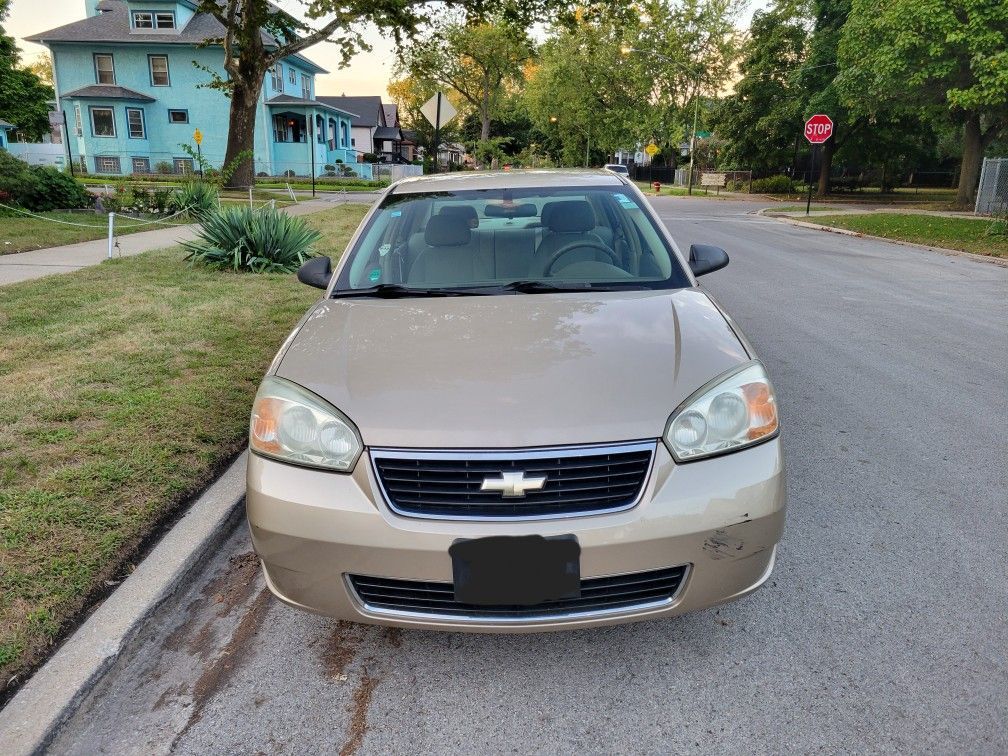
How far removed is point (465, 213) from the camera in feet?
12.4

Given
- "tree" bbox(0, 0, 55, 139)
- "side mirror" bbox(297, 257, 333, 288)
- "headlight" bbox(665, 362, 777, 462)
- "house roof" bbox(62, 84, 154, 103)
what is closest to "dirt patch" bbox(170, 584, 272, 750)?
"side mirror" bbox(297, 257, 333, 288)

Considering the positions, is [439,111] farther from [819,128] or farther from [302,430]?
[819,128]

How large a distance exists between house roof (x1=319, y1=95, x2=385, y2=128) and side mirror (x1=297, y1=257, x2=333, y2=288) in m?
60.7

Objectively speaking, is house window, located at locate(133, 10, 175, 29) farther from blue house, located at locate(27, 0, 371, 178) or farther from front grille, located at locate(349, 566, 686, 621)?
front grille, located at locate(349, 566, 686, 621)

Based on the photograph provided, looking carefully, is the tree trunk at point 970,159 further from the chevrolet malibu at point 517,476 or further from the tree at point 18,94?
the tree at point 18,94

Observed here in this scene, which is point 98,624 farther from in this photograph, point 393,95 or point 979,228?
point 393,95

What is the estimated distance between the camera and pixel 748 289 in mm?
9883

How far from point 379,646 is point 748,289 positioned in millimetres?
8431

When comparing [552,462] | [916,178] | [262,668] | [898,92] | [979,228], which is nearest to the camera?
[552,462]

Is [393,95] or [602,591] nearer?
[602,591]

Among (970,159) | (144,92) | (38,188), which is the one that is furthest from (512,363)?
(144,92)

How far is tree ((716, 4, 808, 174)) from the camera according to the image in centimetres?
3759

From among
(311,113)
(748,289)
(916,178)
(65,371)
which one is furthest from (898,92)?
(916,178)

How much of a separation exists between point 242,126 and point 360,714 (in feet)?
81.1
